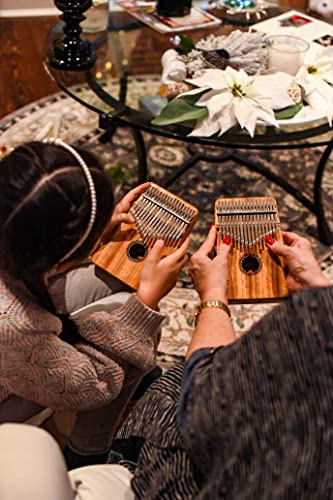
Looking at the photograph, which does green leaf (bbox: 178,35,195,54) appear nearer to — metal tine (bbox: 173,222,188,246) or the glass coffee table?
the glass coffee table

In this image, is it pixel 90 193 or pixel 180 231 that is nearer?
pixel 90 193

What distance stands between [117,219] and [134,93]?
28.7 inches

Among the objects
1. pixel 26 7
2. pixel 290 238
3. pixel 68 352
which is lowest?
pixel 26 7

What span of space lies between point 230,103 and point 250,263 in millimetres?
592

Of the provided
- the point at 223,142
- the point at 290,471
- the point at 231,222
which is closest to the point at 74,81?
the point at 223,142

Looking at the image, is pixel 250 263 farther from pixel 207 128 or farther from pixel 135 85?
pixel 135 85

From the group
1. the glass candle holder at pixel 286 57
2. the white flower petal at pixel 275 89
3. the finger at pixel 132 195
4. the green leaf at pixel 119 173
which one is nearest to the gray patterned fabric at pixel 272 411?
the finger at pixel 132 195

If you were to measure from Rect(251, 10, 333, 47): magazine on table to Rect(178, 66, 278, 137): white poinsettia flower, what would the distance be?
495 mm

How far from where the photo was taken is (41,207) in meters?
1.04

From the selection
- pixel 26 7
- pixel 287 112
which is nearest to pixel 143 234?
pixel 287 112

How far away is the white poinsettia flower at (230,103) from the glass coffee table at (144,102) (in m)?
0.04

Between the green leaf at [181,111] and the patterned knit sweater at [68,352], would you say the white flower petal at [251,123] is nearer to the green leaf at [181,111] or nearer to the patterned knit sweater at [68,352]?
the green leaf at [181,111]

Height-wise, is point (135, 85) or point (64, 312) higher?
point (135, 85)

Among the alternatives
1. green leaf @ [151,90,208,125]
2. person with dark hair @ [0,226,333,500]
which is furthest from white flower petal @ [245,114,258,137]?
person with dark hair @ [0,226,333,500]
